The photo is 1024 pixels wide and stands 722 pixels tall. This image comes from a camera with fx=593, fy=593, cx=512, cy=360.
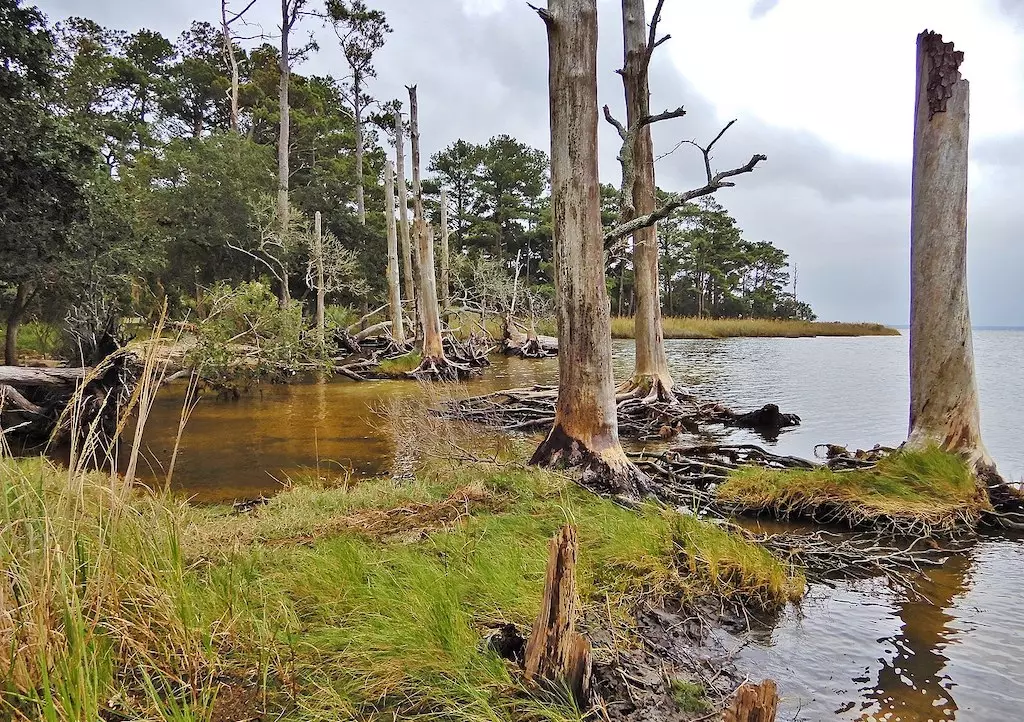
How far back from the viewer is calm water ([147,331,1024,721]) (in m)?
2.48

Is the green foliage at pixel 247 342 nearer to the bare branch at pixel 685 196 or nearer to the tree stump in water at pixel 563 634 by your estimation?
the bare branch at pixel 685 196

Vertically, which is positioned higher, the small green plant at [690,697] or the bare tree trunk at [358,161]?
the bare tree trunk at [358,161]

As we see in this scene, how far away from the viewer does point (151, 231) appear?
524 inches

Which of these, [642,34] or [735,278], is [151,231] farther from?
[735,278]

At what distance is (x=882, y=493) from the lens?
15.4 ft

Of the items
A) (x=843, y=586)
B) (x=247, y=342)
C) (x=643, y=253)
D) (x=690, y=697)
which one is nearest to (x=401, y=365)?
(x=247, y=342)

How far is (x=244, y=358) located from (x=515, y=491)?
886cm

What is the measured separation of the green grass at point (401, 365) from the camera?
16.7 meters

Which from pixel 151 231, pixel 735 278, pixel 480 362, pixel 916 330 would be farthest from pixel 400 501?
pixel 735 278

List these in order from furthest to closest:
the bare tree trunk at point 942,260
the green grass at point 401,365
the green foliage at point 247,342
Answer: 1. the green grass at point 401,365
2. the green foliage at point 247,342
3. the bare tree trunk at point 942,260

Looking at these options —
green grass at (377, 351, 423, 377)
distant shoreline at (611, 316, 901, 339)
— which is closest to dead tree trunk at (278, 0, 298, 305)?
green grass at (377, 351, 423, 377)

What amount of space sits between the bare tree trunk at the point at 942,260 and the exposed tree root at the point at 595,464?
251 cm

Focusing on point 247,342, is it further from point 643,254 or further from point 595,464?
point 595,464

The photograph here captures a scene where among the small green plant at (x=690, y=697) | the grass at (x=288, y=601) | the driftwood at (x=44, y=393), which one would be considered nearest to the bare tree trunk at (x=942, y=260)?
the grass at (x=288, y=601)
